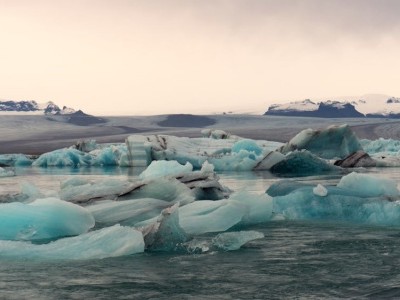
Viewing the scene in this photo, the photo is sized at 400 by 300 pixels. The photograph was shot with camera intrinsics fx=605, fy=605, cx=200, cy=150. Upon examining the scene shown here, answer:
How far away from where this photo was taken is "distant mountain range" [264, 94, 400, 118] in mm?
131625

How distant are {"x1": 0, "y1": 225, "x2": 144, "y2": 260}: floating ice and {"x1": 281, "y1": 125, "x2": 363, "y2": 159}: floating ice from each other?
19.0 metres

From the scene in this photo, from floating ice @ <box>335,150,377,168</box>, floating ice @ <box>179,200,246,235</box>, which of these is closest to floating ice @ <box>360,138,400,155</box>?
floating ice @ <box>335,150,377,168</box>

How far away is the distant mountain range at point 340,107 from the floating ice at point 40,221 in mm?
124972

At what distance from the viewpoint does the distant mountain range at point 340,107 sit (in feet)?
432

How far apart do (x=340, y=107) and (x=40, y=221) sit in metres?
132

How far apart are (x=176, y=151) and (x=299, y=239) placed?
17634 millimetres

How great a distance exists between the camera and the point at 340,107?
134125 millimetres

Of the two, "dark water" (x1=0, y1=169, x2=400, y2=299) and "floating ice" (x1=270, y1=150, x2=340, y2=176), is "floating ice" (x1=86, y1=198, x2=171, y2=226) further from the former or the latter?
"floating ice" (x1=270, y1=150, x2=340, y2=176)

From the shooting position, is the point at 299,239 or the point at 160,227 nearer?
the point at 160,227

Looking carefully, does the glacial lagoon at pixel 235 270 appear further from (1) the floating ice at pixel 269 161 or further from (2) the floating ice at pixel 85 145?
(2) the floating ice at pixel 85 145

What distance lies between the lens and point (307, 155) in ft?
62.1

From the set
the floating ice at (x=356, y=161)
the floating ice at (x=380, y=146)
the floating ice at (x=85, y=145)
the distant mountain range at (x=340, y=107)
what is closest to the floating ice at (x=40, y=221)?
the floating ice at (x=356, y=161)

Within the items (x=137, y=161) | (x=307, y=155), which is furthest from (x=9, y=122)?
(x=307, y=155)

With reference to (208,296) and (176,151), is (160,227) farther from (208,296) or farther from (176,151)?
(176,151)
